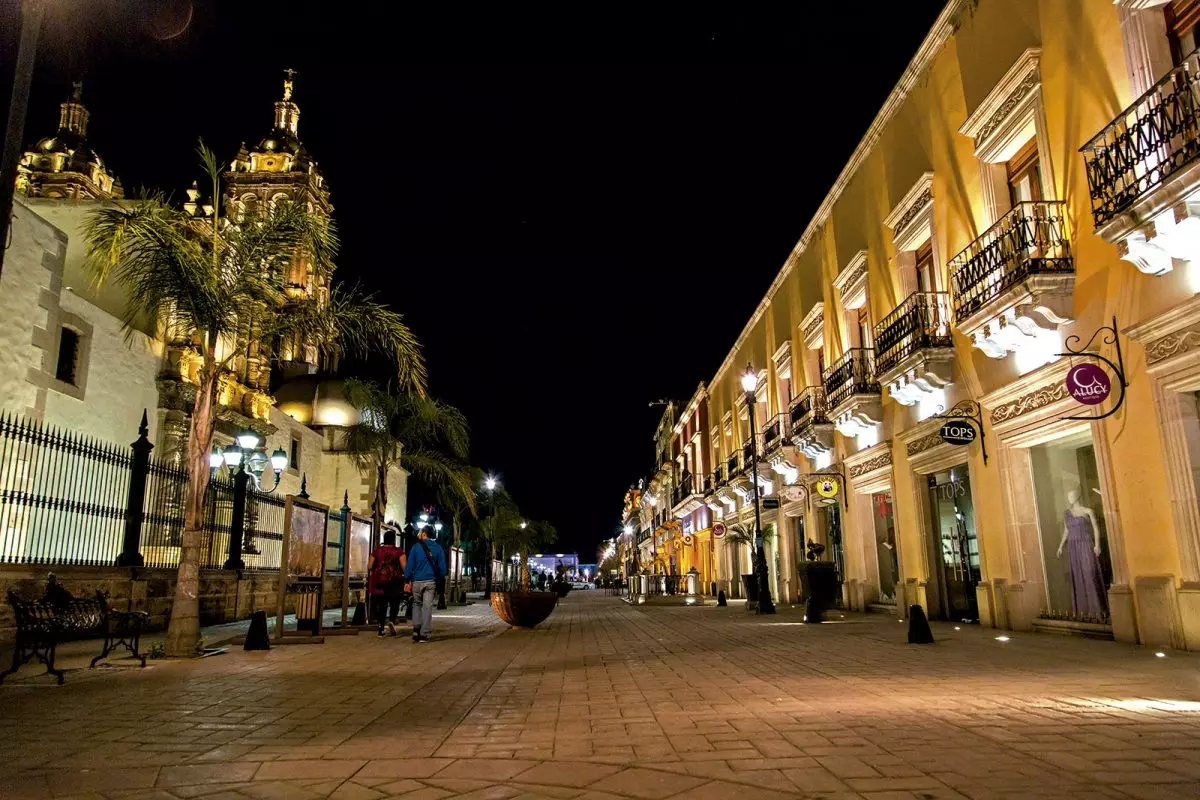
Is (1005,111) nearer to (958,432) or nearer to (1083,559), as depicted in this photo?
(958,432)

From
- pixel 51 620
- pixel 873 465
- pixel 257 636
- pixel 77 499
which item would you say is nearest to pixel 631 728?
pixel 51 620

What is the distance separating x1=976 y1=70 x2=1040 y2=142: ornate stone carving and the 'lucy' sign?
473 centimetres

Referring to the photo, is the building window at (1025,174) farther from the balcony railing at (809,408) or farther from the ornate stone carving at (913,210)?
the balcony railing at (809,408)

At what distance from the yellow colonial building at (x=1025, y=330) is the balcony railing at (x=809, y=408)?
25cm

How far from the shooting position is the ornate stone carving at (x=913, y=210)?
15045mm

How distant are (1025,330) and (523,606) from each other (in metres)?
10.2

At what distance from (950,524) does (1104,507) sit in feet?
15.8

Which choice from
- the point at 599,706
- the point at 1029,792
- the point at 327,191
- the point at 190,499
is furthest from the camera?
the point at 327,191

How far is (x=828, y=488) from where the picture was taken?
757 inches

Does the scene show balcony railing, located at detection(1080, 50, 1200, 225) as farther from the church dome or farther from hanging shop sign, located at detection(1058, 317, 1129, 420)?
the church dome

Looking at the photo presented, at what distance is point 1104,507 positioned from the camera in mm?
10086

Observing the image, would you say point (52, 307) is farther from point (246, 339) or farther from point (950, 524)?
point (950, 524)

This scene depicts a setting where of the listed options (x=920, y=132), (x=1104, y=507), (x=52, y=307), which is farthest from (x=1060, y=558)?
(x=52, y=307)

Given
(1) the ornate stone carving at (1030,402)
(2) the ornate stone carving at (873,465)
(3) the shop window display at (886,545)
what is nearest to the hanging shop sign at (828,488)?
A: (2) the ornate stone carving at (873,465)
